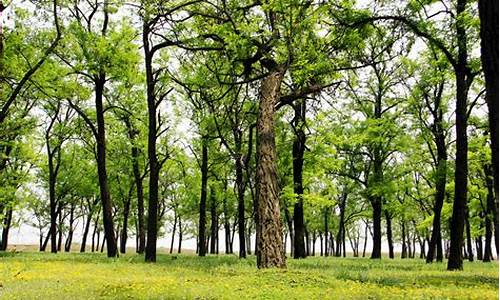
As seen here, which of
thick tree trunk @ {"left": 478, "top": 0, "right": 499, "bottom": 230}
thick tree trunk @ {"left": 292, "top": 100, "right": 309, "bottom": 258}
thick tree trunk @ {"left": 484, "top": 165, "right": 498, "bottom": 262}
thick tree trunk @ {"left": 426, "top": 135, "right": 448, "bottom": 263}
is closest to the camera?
thick tree trunk @ {"left": 478, "top": 0, "right": 499, "bottom": 230}

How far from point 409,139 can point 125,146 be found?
3063cm

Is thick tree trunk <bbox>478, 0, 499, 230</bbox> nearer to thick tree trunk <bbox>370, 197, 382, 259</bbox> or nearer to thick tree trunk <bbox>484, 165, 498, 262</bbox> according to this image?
thick tree trunk <bbox>484, 165, 498, 262</bbox>

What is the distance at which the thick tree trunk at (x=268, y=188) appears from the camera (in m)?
20.0

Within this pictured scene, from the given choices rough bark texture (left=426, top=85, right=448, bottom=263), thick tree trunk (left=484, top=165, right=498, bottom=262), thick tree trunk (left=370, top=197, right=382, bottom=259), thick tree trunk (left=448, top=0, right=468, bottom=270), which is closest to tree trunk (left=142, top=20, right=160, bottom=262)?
thick tree trunk (left=448, top=0, right=468, bottom=270)

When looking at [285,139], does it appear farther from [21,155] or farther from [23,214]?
[23,214]

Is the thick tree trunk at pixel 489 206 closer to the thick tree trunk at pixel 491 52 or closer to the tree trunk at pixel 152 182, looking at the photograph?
the tree trunk at pixel 152 182

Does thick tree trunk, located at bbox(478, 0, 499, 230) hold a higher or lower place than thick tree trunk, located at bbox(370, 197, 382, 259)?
higher

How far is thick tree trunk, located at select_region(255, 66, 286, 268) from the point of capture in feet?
65.7

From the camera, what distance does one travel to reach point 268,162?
68.0 ft

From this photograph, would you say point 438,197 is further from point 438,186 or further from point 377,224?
point 377,224

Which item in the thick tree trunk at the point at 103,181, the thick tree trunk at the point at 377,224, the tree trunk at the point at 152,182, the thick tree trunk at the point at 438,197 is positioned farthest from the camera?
the thick tree trunk at the point at 377,224

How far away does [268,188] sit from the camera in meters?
20.4

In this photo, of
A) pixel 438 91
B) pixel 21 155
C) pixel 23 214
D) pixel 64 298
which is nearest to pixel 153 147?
pixel 64 298

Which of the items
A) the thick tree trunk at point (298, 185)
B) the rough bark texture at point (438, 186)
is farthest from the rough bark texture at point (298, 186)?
the rough bark texture at point (438, 186)
